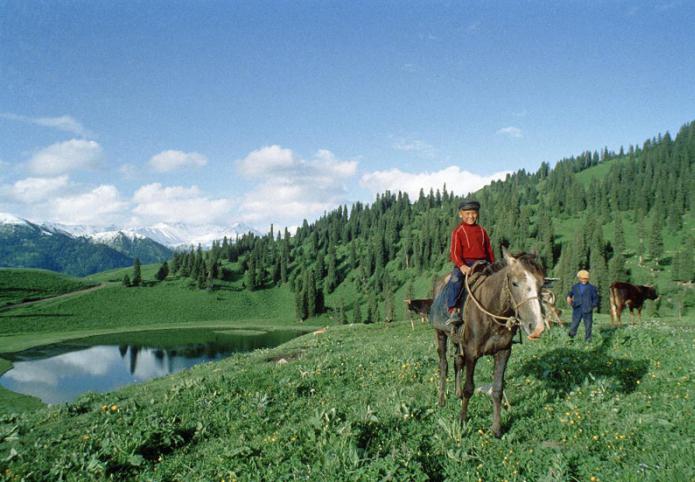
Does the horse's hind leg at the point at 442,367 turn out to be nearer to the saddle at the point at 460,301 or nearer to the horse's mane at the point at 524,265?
the saddle at the point at 460,301

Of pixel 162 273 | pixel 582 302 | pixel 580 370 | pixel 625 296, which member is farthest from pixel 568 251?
pixel 162 273

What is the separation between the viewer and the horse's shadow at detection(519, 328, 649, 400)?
420 inches

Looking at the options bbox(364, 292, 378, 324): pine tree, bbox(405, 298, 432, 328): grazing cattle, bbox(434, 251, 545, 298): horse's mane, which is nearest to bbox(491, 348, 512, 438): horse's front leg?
bbox(434, 251, 545, 298): horse's mane

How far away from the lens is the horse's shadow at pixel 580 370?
10680mm

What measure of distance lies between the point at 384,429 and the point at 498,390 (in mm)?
2822

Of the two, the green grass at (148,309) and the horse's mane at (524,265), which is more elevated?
the horse's mane at (524,265)

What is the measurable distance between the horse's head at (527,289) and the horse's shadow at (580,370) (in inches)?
178

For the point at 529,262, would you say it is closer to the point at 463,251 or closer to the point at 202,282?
the point at 463,251

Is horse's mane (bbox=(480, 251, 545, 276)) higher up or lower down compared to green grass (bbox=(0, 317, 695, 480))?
higher up

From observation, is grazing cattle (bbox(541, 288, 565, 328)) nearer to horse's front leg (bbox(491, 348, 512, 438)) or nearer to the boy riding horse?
horse's front leg (bbox(491, 348, 512, 438))

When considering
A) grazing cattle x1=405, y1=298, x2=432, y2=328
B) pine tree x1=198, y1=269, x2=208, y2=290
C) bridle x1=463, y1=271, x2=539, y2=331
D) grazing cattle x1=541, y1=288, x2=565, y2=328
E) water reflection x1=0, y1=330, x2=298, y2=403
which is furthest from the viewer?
pine tree x1=198, y1=269, x2=208, y2=290

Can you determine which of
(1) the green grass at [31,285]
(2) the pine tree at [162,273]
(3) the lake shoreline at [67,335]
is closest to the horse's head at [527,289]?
(3) the lake shoreline at [67,335]

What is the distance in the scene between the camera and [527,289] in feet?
24.3

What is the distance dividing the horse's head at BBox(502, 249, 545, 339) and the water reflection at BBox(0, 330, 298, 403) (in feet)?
202
